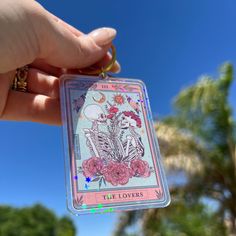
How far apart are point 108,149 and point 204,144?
198 inches

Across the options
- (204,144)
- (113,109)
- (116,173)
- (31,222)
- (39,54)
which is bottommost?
(116,173)

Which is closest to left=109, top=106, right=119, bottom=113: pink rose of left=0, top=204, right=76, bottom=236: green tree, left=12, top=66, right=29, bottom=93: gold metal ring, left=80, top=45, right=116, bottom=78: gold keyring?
left=80, top=45, right=116, bottom=78: gold keyring

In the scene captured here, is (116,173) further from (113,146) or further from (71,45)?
(71,45)

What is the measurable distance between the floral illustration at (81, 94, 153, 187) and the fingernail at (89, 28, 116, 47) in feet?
0.81

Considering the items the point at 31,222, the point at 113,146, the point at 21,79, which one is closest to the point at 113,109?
the point at 113,146

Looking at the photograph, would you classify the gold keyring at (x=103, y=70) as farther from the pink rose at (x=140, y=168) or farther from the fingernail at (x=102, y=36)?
the pink rose at (x=140, y=168)

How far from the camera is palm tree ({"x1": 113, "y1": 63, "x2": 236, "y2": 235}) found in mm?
5590

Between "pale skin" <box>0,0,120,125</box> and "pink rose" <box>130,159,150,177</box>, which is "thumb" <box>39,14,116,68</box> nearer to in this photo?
"pale skin" <box>0,0,120,125</box>

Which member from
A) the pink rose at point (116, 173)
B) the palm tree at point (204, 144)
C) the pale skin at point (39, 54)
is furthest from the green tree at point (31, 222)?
the pink rose at point (116, 173)

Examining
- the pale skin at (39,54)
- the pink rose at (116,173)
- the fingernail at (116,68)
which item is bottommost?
the pink rose at (116,173)

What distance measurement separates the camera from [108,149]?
92 centimetres

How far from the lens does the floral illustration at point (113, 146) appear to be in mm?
873

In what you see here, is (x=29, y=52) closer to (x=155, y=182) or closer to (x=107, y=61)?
(x=107, y=61)

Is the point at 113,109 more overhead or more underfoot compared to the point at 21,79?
more underfoot
